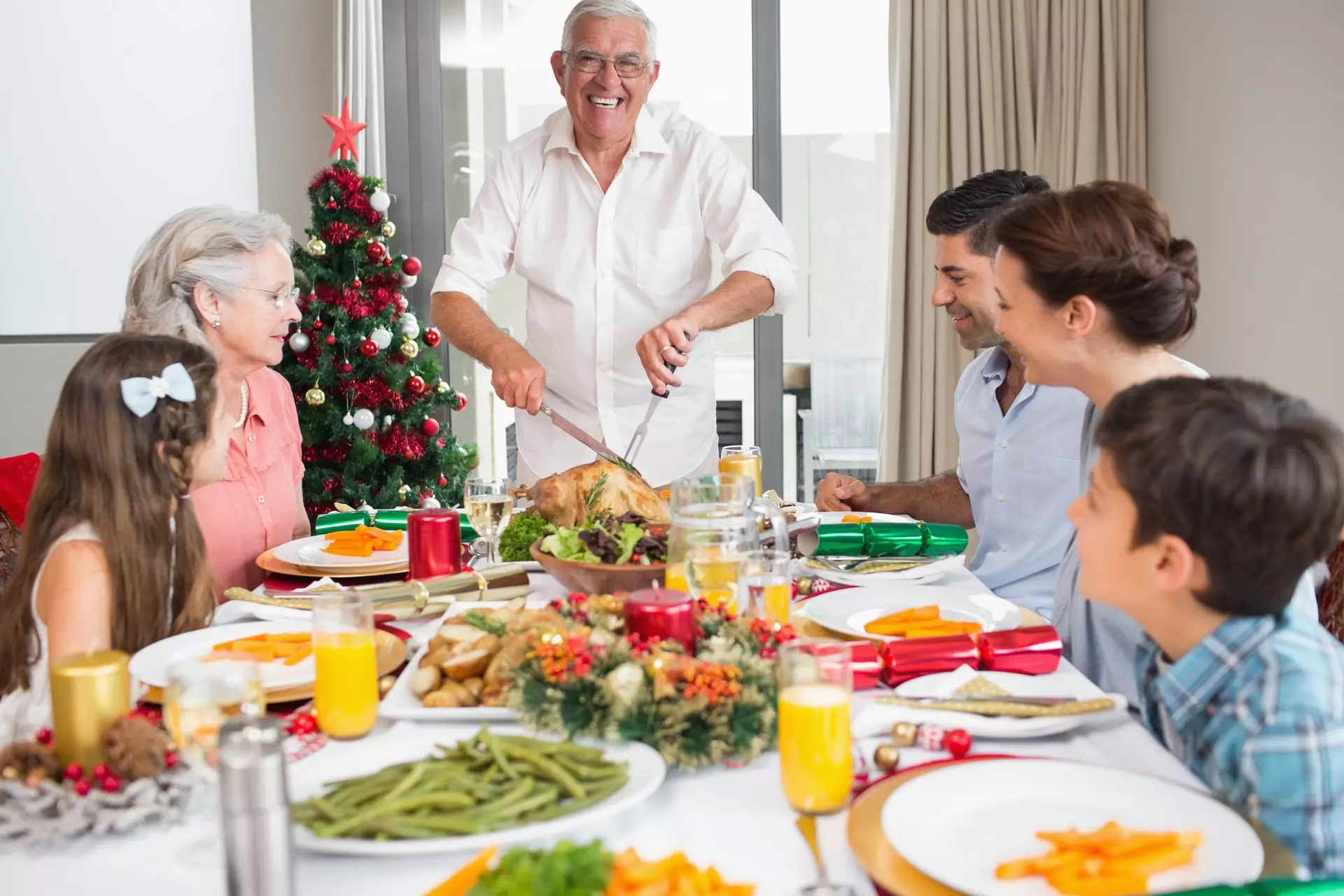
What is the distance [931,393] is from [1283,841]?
341 centimetres

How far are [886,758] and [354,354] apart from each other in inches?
130

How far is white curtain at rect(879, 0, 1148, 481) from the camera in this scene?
420 centimetres

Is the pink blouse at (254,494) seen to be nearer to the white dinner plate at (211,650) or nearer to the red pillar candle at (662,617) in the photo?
the white dinner plate at (211,650)

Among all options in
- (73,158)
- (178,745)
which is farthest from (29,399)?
(178,745)

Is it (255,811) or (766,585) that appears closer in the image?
(255,811)

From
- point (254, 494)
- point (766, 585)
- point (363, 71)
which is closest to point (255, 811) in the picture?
point (766, 585)

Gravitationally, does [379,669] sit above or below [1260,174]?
below

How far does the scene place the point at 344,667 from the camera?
3.91 ft

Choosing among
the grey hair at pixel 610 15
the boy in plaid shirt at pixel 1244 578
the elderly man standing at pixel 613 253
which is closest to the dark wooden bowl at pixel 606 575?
the boy in plaid shirt at pixel 1244 578

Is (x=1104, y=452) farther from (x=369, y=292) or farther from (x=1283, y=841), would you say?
(x=369, y=292)

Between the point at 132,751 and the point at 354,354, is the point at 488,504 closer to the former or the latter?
A: the point at 132,751

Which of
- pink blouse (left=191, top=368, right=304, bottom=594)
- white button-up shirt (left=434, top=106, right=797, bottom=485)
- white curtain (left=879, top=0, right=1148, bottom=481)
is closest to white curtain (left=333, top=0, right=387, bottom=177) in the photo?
white button-up shirt (left=434, top=106, right=797, bottom=485)

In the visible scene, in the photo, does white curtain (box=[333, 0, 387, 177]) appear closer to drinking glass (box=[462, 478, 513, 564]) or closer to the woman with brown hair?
drinking glass (box=[462, 478, 513, 564])

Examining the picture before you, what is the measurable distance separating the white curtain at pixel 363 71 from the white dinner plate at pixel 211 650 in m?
3.29
